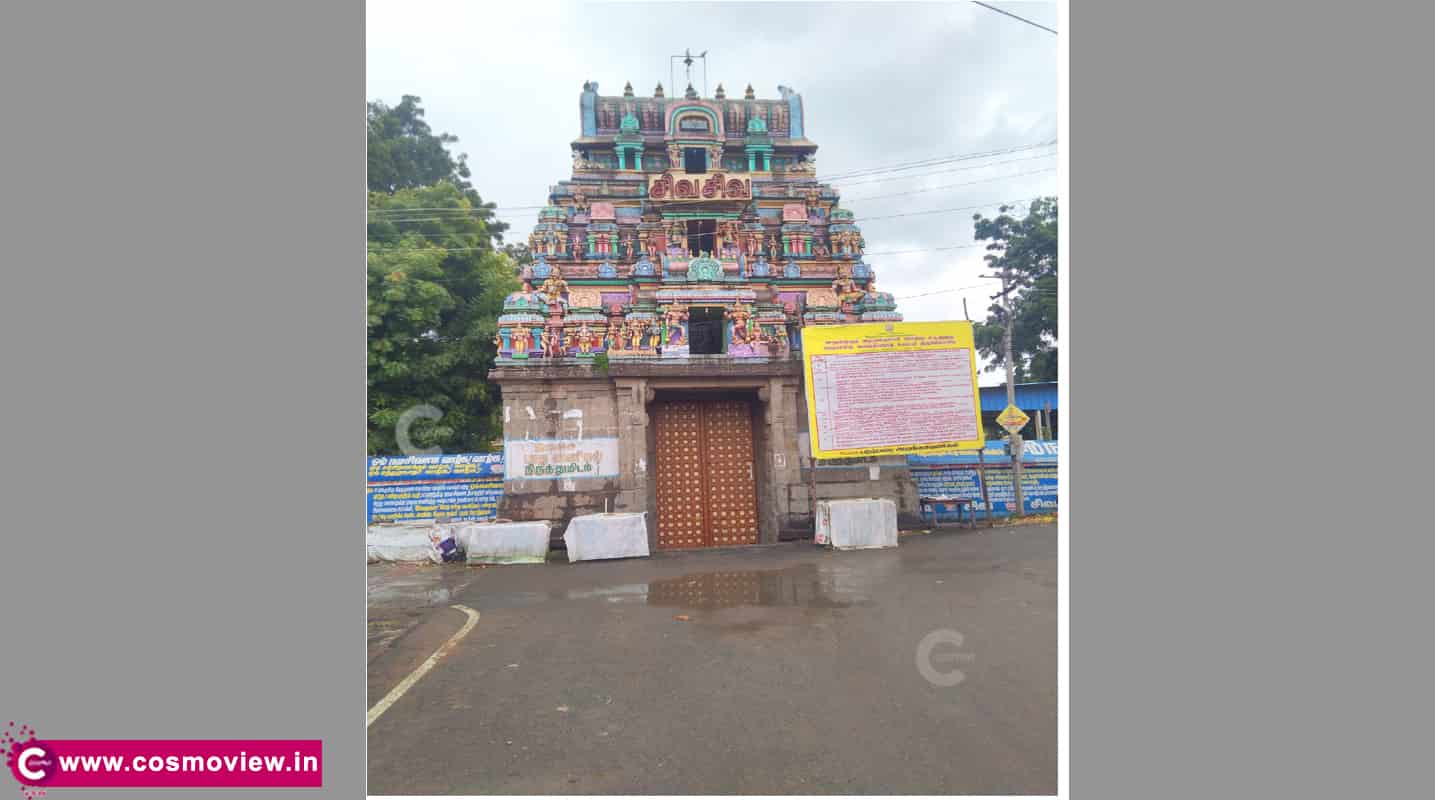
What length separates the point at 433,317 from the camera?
17750 millimetres

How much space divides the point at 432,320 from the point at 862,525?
13.0m

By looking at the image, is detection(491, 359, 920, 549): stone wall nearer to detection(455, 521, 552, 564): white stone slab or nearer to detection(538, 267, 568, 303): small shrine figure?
detection(455, 521, 552, 564): white stone slab

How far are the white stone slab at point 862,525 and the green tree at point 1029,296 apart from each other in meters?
16.1

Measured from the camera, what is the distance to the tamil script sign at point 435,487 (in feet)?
42.0

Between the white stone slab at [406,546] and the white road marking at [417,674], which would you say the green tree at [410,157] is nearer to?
the white stone slab at [406,546]

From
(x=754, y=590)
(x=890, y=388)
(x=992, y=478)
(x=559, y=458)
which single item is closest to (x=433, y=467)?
(x=559, y=458)

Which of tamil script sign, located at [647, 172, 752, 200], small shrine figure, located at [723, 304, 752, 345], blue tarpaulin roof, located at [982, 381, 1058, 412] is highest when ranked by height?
tamil script sign, located at [647, 172, 752, 200]

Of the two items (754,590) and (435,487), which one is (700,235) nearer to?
(435,487)

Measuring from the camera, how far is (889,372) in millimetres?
12203

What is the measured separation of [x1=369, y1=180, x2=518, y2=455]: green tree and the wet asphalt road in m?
9.58

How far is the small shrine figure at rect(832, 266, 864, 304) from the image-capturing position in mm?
14641

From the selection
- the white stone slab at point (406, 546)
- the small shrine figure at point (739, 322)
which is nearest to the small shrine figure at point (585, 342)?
the small shrine figure at point (739, 322)

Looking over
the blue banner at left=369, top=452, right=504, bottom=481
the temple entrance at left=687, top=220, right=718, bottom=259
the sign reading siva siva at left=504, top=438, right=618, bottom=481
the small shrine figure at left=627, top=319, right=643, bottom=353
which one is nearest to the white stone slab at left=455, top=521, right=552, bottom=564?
the sign reading siva siva at left=504, top=438, right=618, bottom=481

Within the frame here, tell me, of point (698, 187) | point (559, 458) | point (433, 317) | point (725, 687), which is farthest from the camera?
point (433, 317)
